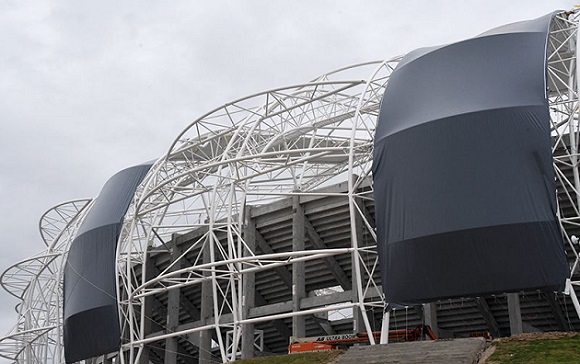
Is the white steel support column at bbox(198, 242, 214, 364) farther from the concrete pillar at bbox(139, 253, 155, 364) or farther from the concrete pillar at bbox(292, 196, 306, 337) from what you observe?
the concrete pillar at bbox(292, 196, 306, 337)

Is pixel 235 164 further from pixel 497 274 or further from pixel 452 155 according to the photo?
pixel 497 274

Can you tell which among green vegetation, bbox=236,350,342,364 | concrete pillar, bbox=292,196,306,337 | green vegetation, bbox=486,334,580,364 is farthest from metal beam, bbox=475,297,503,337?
green vegetation, bbox=486,334,580,364

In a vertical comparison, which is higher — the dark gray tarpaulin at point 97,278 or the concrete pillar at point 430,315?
the dark gray tarpaulin at point 97,278

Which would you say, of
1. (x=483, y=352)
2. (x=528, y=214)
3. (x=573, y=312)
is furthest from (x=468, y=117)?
(x=573, y=312)

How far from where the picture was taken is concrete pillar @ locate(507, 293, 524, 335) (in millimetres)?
31984

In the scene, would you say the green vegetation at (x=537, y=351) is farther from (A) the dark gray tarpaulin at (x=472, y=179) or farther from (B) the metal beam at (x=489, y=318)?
(B) the metal beam at (x=489, y=318)

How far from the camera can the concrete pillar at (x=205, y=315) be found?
136 ft

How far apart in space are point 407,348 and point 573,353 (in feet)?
18.0

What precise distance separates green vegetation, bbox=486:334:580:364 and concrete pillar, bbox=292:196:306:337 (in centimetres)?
1329

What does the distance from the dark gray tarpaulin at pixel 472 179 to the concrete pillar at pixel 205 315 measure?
1599cm

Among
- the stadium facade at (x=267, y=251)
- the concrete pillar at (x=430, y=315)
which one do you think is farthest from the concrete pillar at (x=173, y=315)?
the concrete pillar at (x=430, y=315)

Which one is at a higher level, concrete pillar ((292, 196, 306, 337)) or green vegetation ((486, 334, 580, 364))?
concrete pillar ((292, 196, 306, 337))

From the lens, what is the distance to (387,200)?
28.4 metres

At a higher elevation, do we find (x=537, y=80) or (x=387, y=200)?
(x=537, y=80)
